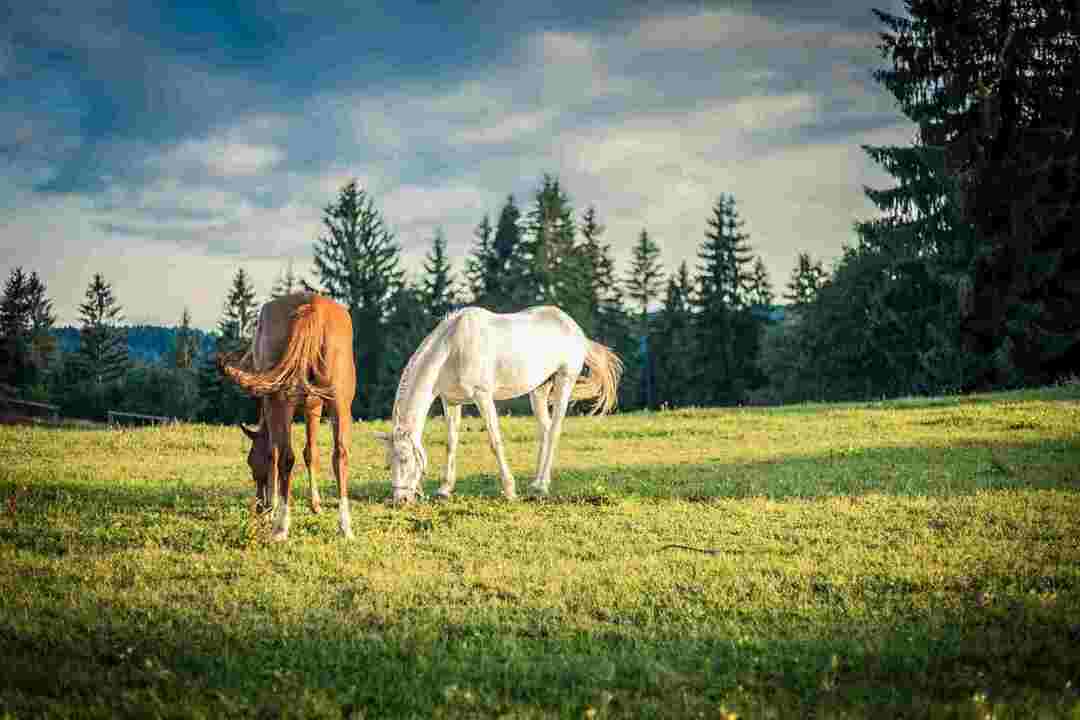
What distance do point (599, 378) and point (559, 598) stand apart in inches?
289

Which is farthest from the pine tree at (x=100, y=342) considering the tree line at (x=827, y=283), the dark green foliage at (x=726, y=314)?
the dark green foliage at (x=726, y=314)

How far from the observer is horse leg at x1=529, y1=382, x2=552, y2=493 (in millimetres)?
11281

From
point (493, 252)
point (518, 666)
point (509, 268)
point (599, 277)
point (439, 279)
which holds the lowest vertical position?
point (518, 666)

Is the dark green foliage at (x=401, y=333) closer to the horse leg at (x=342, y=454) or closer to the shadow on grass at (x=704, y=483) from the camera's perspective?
the shadow on grass at (x=704, y=483)

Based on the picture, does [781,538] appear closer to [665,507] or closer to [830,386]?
[665,507]

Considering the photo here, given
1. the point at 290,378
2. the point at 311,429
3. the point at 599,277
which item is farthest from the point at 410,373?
the point at 599,277

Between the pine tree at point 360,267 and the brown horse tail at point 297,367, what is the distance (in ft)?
169

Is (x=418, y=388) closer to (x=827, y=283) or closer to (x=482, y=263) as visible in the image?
(x=827, y=283)

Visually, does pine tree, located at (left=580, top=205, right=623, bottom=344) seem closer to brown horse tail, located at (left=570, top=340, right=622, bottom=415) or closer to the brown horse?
brown horse tail, located at (left=570, top=340, right=622, bottom=415)

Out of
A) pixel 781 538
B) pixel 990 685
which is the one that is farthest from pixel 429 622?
pixel 781 538

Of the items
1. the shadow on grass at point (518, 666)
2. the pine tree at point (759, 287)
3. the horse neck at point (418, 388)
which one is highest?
the pine tree at point (759, 287)

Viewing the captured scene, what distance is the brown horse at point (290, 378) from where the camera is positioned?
7.87 meters

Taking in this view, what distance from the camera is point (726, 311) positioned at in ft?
205

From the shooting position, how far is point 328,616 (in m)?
5.62
